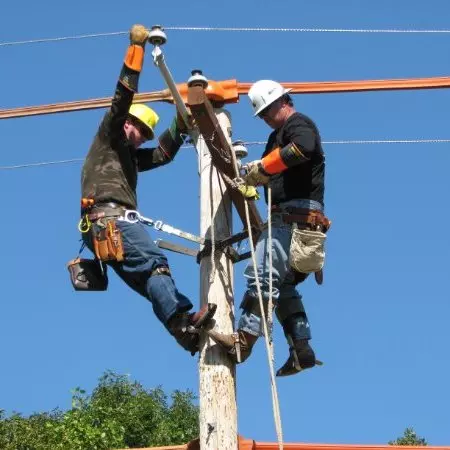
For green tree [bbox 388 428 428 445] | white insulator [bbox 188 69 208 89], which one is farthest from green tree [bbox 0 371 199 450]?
white insulator [bbox 188 69 208 89]

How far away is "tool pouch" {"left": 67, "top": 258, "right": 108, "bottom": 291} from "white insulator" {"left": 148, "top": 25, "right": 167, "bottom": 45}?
1.44 metres

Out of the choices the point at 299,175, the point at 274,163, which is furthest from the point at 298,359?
the point at 274,163

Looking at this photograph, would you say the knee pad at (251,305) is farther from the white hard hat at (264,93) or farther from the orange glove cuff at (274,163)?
the white hard hat at (264,93)

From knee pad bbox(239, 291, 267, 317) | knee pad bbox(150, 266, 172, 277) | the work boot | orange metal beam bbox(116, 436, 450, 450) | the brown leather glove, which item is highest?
the brown leather glove

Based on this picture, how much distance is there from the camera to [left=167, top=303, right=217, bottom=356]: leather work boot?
608 cm

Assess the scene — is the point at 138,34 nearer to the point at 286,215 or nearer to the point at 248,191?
the point at 248,191

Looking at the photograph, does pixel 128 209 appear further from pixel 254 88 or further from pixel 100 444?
pixel 100 444

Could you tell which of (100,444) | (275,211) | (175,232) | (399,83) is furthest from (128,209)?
(100,444)

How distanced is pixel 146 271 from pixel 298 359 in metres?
1.02

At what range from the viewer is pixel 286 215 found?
21.1 ft

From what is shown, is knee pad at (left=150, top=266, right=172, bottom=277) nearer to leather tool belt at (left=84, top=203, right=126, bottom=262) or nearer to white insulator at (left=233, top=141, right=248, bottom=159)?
leather tool belt at (left=84, top=203, right=126, bottom=262)

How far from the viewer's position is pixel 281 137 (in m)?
6.52

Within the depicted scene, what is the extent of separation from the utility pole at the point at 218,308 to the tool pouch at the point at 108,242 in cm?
48

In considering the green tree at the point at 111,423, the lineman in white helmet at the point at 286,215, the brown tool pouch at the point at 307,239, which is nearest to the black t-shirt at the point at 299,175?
the lineman in white helmet at the point at 286,215
